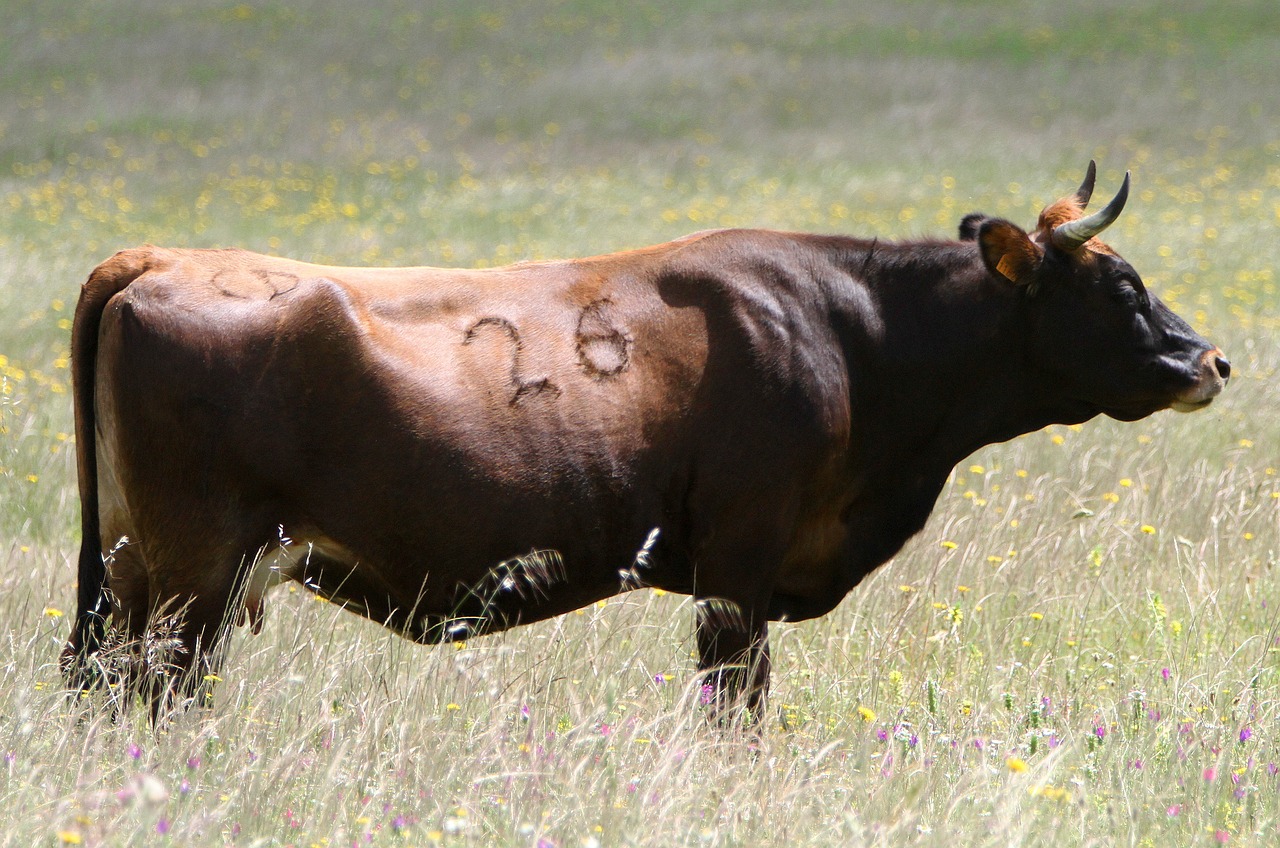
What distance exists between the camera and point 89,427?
423 cm

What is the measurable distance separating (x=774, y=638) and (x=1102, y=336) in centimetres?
168

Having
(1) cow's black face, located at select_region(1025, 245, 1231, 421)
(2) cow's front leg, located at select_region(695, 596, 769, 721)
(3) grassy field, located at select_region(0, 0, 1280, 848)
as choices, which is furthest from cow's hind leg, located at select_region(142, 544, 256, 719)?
(1) cow's black face, located at select_region(1025, 245, 1231, 421)

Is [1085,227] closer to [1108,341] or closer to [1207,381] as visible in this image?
[1108,341]

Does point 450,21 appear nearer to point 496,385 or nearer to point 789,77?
point 789,77

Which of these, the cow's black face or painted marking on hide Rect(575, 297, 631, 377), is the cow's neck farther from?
painted marking on hide Rect(575, 297, 631, 377)

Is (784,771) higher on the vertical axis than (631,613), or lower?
higher

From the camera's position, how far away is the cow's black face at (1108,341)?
4859 mm

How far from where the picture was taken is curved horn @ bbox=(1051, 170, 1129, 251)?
14.9 ft

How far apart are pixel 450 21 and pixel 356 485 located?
31.1 meters

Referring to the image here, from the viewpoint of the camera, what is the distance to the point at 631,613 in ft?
17.6

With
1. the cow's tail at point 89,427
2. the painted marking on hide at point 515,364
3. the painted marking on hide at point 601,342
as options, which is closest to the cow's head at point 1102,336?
the painted marking on hide at point 601,342

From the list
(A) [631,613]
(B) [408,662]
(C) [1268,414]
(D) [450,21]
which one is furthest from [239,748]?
(D) [450,21]

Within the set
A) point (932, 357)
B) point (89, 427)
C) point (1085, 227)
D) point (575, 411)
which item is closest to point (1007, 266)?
point (1085, 227)

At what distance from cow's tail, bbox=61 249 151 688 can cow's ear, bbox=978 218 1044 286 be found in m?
2.72
